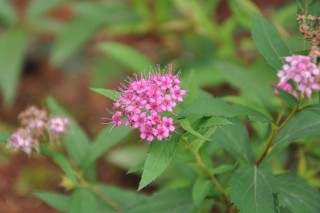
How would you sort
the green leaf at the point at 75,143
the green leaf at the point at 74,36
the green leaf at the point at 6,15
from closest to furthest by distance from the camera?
1. the green leaf at the point at 75,143
2. the green leaf at the point at 74,36
3. the green leaf at the point at 6,15

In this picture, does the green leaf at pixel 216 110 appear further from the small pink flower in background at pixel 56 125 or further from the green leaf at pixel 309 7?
the small pink flower in background at pixel 56 125

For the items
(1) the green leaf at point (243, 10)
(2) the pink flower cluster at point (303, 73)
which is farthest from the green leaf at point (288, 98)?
(1) the green leaf at point (243, 10)

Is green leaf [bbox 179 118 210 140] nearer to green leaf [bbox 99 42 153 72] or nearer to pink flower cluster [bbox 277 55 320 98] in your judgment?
pink flower cluster [bbox 277 55 320 98]

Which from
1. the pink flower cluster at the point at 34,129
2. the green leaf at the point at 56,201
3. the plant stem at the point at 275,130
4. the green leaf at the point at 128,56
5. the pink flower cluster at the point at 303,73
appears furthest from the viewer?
the green leaf at the point at 128,56

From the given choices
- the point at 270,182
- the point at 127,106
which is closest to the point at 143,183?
the point at 127,106

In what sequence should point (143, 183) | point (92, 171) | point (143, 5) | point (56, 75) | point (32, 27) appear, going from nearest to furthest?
point (143, 183)
point (92, 171)
point (143, 5)
point (32, 27)
point (56, 75)

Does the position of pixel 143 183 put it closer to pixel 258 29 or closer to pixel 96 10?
pixel 258 29
